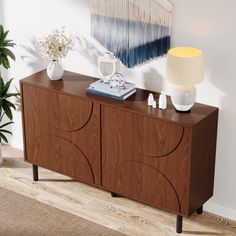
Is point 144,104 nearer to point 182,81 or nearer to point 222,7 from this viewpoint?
point 182,81

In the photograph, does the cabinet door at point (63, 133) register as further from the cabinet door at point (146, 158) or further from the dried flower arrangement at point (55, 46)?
the dried flower arrangement at point (55, 46)

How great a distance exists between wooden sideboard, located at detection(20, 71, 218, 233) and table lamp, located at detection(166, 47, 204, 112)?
0.09 meters

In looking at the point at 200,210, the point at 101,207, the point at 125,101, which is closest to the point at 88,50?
the point at 125,101

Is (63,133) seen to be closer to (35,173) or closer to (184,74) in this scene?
(35,173)

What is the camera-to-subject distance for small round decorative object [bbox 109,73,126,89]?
13.9 ft

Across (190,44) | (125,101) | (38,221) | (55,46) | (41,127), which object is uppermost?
(190,44)

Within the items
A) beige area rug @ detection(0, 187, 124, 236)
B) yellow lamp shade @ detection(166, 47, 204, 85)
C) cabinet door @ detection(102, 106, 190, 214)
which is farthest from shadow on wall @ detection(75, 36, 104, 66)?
beige area rug @ detection(0, 187, 124, 236)

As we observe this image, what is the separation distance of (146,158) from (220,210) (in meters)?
0.68

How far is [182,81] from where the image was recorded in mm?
3881

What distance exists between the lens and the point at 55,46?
14.6 ft

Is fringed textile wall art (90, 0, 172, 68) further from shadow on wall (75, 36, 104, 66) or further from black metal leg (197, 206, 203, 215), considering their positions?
black metal leg (197, 206, 203, 215)

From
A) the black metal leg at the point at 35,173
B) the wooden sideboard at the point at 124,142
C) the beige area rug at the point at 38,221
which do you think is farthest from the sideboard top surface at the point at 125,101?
the beige area rug at the point at 38,221

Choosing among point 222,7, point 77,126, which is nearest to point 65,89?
point 77,126

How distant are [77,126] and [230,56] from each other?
3.76 ft
